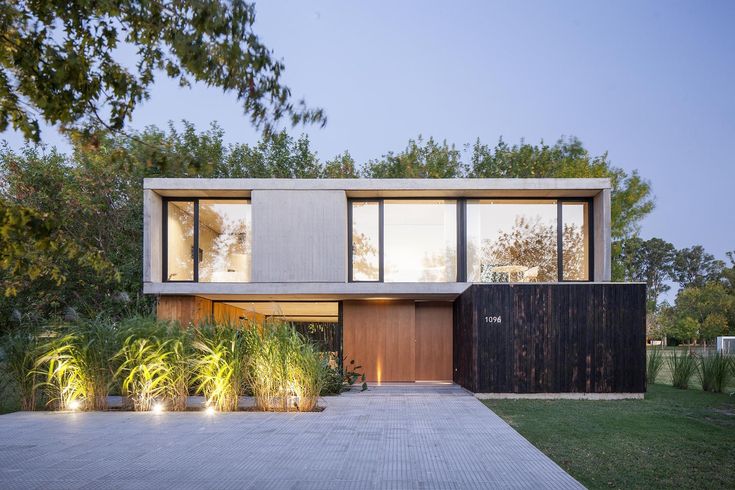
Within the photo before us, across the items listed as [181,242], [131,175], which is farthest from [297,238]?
[131,175]

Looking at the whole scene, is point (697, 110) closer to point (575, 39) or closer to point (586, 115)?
point (586, 115)

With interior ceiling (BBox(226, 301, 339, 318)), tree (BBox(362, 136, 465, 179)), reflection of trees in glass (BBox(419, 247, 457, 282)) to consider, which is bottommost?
interior ceiling (BBox(226, 301, 339, 318))

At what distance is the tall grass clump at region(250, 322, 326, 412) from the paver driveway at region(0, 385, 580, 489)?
0.37 metres

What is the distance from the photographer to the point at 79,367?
9.16m

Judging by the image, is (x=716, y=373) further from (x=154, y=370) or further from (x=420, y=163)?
(x=420, y=163)

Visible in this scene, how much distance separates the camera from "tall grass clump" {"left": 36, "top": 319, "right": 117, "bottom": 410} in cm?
910

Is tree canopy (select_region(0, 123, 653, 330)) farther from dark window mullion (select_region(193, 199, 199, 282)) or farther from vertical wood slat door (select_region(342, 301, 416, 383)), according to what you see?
vertical wood slat door (select_region(342, 301, 416, 383))

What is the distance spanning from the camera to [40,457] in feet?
19.4

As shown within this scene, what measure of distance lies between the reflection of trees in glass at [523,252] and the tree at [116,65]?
32.7 feet

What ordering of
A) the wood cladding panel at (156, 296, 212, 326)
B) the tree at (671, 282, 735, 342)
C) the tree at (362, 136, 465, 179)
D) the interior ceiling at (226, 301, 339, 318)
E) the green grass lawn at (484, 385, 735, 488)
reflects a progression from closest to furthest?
the green grass lawn at (484, 385, 735, 488) < the wood cladding panel at (156, 296, 212, 326) < the interior ceiling at (226, 301, 339, 318) < the tree at (362, 136, 465, 179) < the tree at (671, 282, 735, 342)

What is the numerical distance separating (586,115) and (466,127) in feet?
202

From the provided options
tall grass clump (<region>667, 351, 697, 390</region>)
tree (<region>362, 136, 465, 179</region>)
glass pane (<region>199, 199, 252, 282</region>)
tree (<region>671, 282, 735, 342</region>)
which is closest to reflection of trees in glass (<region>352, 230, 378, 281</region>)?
glass pane (<region>199, 199, 252, 282</region>)

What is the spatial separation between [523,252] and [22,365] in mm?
9416

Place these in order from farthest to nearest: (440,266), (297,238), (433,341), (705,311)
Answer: (705,311) → (433,341) → (440,266) → (297,238)
